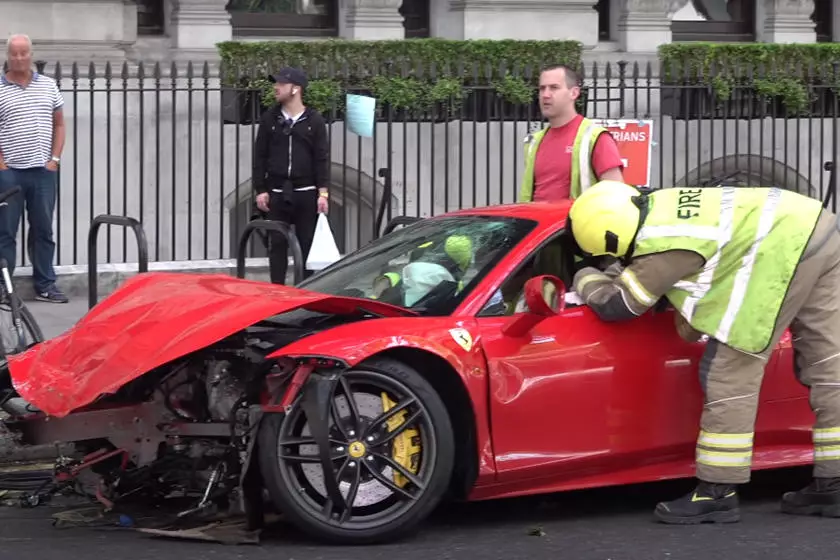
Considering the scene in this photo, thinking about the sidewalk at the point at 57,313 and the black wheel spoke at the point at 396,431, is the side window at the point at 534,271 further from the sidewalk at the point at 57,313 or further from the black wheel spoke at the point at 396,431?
the sidewalk at the point at 57,313

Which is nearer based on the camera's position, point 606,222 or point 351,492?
point 351,492

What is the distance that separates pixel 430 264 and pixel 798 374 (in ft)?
5.04

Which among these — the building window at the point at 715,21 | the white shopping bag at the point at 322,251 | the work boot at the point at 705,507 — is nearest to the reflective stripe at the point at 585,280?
the work boot at the point at 705,507

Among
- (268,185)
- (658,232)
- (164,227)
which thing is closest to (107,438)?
(658,232)

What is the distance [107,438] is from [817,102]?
1139cm

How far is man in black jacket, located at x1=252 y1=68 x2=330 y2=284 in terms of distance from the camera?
1086cm

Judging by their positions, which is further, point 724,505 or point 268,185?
point 268,185

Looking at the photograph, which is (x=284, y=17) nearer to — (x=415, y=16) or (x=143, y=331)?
(x=415, y=16)

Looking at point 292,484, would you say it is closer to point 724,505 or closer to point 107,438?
point 107,438

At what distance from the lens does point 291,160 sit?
10.9 m

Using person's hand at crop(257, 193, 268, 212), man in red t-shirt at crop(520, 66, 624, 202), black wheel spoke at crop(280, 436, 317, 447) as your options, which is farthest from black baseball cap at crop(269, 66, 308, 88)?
black wheel spoke at crop(280, 436, 317, 447)

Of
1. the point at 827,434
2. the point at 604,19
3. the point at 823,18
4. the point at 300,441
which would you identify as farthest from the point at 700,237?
the point at 823,18

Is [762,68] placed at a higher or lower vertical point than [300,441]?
higher

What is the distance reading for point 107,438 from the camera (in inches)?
240
